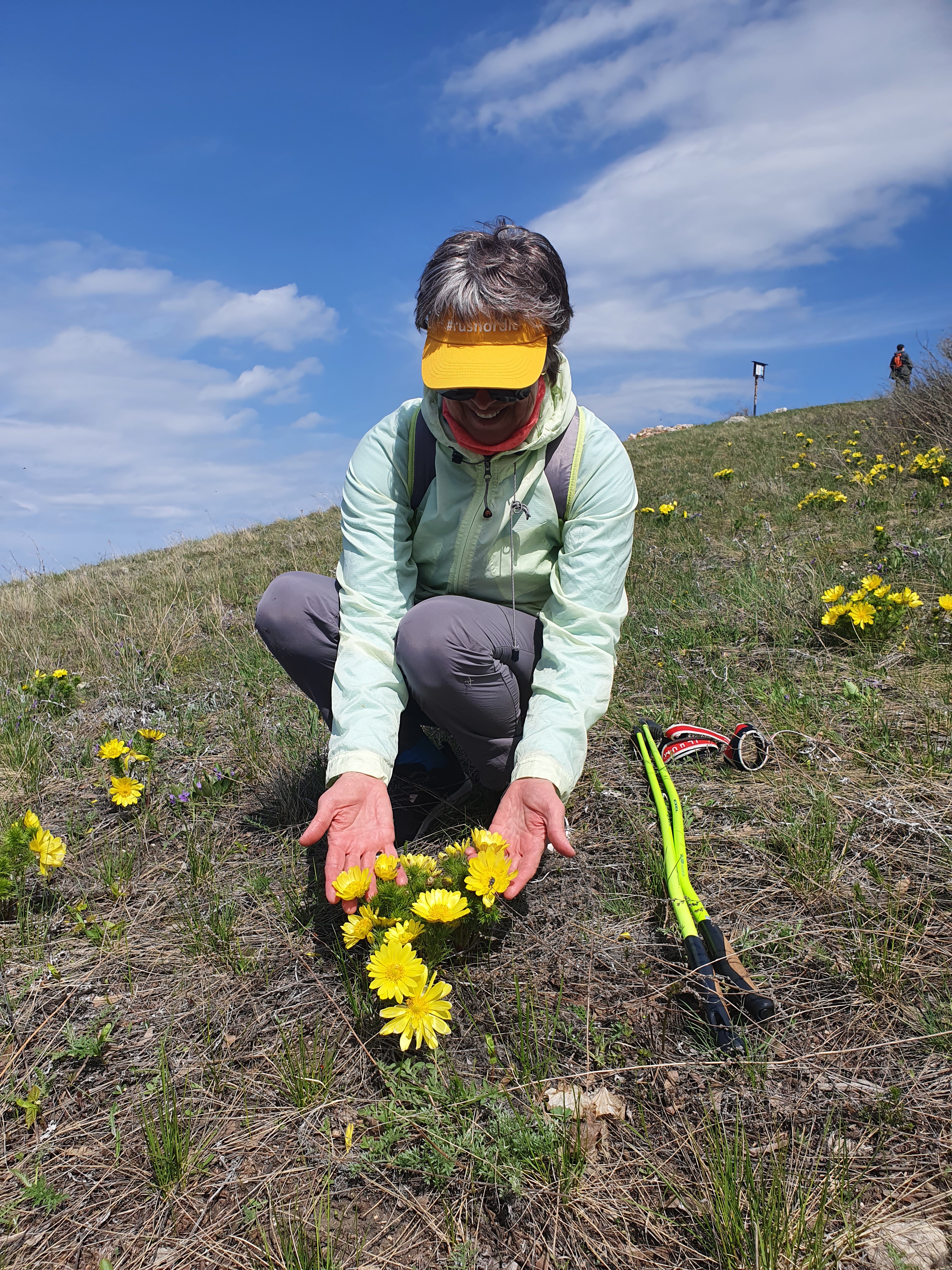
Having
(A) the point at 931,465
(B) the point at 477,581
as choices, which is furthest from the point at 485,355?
(A) the point at 931,465

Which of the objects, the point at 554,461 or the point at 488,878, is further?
the point at 554,461

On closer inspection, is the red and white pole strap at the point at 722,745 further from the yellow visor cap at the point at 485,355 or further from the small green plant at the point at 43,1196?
the small green plant at the point at 43,1196

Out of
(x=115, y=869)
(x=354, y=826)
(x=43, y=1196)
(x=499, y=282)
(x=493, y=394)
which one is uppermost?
(x=499, y=282)

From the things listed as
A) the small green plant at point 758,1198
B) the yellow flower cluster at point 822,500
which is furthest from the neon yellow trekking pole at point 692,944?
the yellow flower cluster at point 822,500

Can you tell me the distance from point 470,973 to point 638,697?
1.76 meters

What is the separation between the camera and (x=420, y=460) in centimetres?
254

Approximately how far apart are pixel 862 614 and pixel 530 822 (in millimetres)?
2266

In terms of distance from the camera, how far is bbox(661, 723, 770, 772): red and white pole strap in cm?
266

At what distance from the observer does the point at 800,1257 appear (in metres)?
Result: 1.25

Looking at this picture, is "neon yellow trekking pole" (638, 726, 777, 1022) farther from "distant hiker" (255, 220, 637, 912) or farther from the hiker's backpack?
the hiker's backpack

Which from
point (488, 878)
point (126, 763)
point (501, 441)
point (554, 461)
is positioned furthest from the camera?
point (126, 763)

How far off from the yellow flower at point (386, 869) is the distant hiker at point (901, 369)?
11771 millimetres

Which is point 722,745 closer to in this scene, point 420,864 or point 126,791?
point 420,864

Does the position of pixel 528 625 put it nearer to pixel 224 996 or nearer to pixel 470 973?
pixel 470 973
